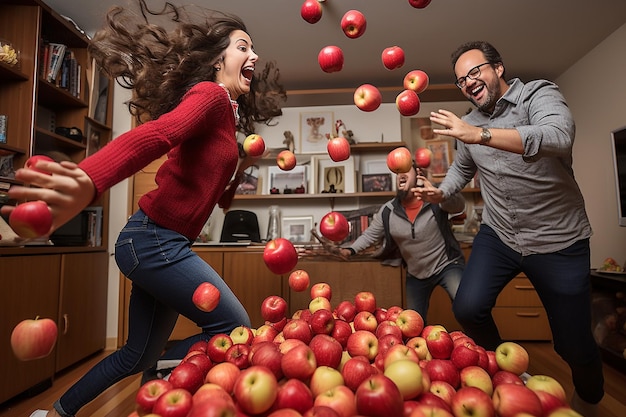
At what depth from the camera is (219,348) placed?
969 mm

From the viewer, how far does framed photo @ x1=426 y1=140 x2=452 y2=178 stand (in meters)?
4.04

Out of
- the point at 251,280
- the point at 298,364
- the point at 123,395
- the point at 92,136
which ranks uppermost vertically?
the point at 92,136

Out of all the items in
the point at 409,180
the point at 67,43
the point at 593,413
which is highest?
the point at 67,43

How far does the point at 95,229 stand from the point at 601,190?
13.5ft

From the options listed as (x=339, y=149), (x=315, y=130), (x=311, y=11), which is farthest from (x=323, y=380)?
(x=315, y=130)

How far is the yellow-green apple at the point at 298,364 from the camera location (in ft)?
2.67

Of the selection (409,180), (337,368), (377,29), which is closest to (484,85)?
(409,180)

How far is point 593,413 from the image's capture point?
157 centimetres

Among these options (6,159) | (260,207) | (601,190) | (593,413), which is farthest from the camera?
(260,207)

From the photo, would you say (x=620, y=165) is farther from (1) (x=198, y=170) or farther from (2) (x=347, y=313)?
(1) (x=198, y=170)

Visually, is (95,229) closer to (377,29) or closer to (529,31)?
(377,29)

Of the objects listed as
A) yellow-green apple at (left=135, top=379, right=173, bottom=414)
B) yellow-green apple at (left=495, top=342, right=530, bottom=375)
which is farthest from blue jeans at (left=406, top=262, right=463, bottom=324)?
yellow-green apple at (left=135, top=379, right=173, bottom=414)

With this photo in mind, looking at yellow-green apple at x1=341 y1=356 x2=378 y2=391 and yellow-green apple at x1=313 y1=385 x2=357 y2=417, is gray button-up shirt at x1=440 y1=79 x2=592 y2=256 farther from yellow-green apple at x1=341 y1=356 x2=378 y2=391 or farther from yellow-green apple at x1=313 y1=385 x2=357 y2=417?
yellow-green apple at x1=313 y1=385 x2=357 y2=417

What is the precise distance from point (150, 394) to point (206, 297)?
335 millimetres
